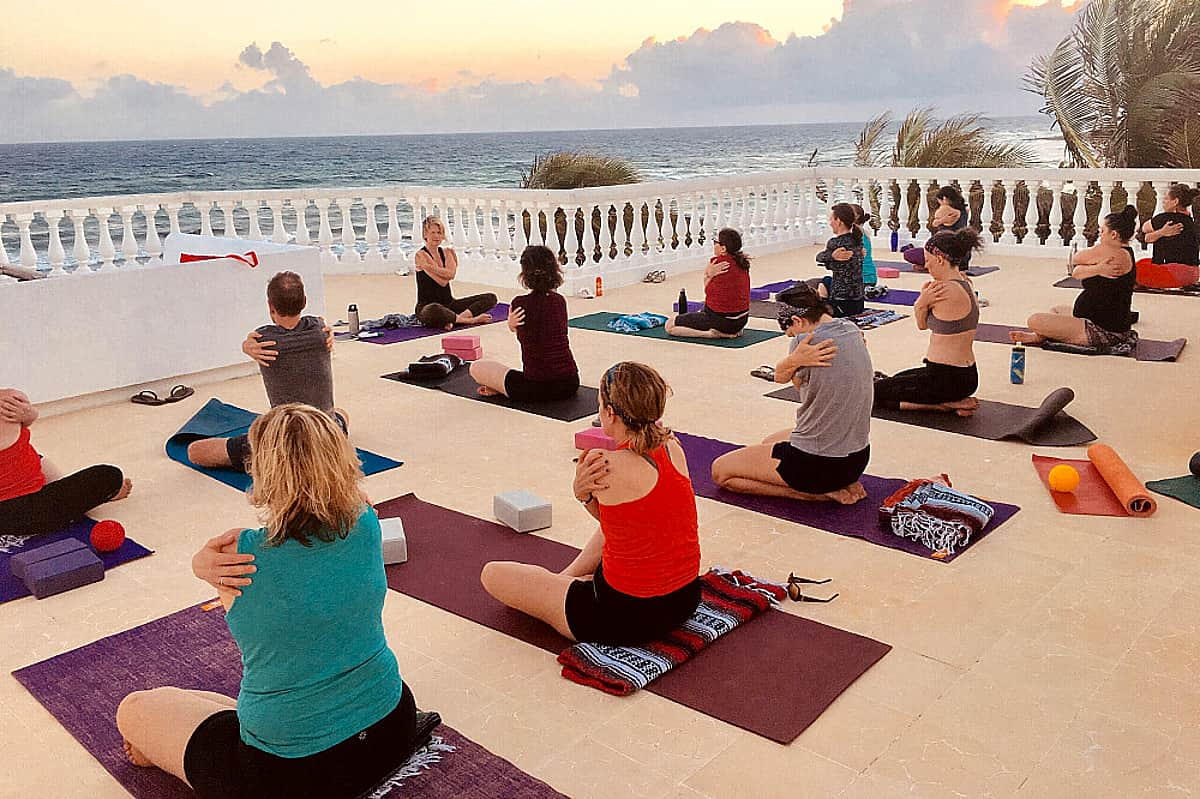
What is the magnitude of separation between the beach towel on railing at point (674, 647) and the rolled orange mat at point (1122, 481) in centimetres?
162

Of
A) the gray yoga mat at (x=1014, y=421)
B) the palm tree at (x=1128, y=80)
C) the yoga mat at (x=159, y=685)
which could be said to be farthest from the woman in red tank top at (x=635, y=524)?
the palm tree at (x=1128, y=80)

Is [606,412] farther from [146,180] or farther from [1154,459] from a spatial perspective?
[146,180]

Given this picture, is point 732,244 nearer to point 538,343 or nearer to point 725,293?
point 725,293

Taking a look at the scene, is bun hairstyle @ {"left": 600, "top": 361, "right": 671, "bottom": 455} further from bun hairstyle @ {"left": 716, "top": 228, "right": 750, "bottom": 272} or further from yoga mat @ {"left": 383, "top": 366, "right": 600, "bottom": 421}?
bun hairstyle @ {"left": 716, "top": 228, "right": 750, "bottom": 272}

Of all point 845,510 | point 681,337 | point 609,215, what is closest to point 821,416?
point 845,510

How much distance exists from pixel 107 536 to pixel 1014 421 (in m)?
4.19

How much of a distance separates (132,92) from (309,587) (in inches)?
1603

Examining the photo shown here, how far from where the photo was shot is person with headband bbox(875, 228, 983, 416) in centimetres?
556

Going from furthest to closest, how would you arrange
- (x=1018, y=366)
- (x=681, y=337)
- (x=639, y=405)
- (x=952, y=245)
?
(x=681, y=337) → (x=1018, y=366) → (x=952, y=245) → (x=639, y=405)

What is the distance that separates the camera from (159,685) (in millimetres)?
3178

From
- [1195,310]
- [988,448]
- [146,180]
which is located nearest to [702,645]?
[988,448]

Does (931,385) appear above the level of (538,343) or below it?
below

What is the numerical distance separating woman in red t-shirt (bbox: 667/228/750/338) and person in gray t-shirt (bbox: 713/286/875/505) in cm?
315

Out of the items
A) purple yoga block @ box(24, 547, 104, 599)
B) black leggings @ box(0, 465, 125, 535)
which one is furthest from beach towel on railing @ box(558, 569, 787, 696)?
black leggings @ box(0, 465, 125, 535)
